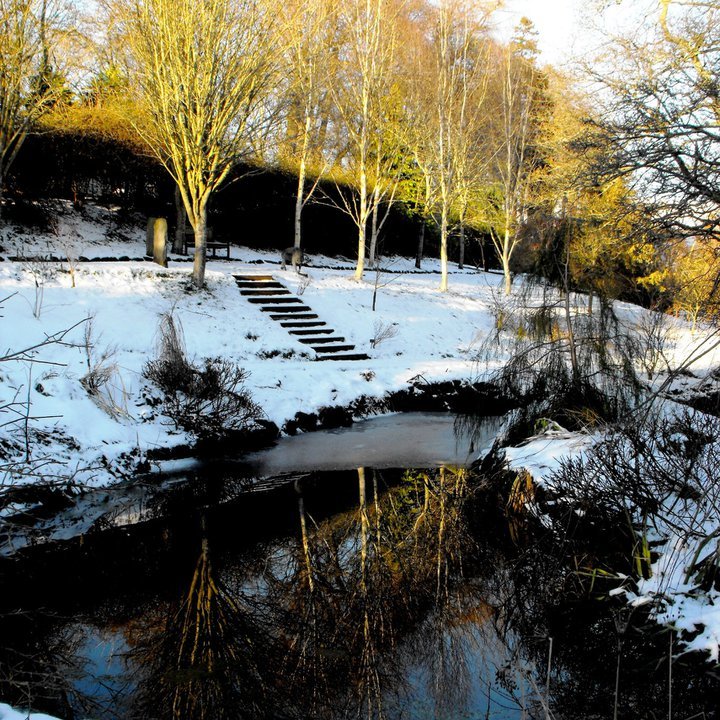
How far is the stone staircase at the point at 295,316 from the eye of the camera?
14578 millimetres

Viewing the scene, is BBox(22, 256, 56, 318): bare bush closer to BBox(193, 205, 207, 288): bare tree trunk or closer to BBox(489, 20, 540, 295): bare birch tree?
BBox(193, 205, 207, 288): bare tree trunk

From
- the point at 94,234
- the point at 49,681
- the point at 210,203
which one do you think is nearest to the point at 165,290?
the point at 94,234

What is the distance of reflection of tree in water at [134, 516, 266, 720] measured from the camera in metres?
4.46

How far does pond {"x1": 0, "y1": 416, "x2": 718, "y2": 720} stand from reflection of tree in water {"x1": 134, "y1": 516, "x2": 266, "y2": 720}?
0.05 feet

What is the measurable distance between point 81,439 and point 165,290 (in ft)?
20.6

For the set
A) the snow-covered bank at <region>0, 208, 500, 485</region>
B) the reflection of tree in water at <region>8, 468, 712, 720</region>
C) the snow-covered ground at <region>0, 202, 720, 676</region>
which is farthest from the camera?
the snow-covered bank at <region>0, 208, 500, 485</region>

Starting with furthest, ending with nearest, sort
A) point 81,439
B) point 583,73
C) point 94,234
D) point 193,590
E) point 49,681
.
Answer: point 94,234, point 583,73, point 81,439, point 193,590, point 49,681

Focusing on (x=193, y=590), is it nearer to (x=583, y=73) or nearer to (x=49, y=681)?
(x=49, y=681)

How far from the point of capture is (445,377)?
14.2 m

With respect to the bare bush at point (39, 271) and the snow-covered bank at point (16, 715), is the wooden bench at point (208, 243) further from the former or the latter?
the snow-covered bank at point (16, 715)

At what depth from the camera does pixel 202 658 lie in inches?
198

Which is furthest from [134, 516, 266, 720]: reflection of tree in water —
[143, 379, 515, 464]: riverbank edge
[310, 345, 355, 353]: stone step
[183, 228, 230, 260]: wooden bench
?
[183, 228, 230, 260]: wooden bench

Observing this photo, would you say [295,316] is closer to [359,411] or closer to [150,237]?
[359,411]

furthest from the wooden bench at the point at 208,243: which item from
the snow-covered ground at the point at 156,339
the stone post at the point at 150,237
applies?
the stone post at the point at 150,237
